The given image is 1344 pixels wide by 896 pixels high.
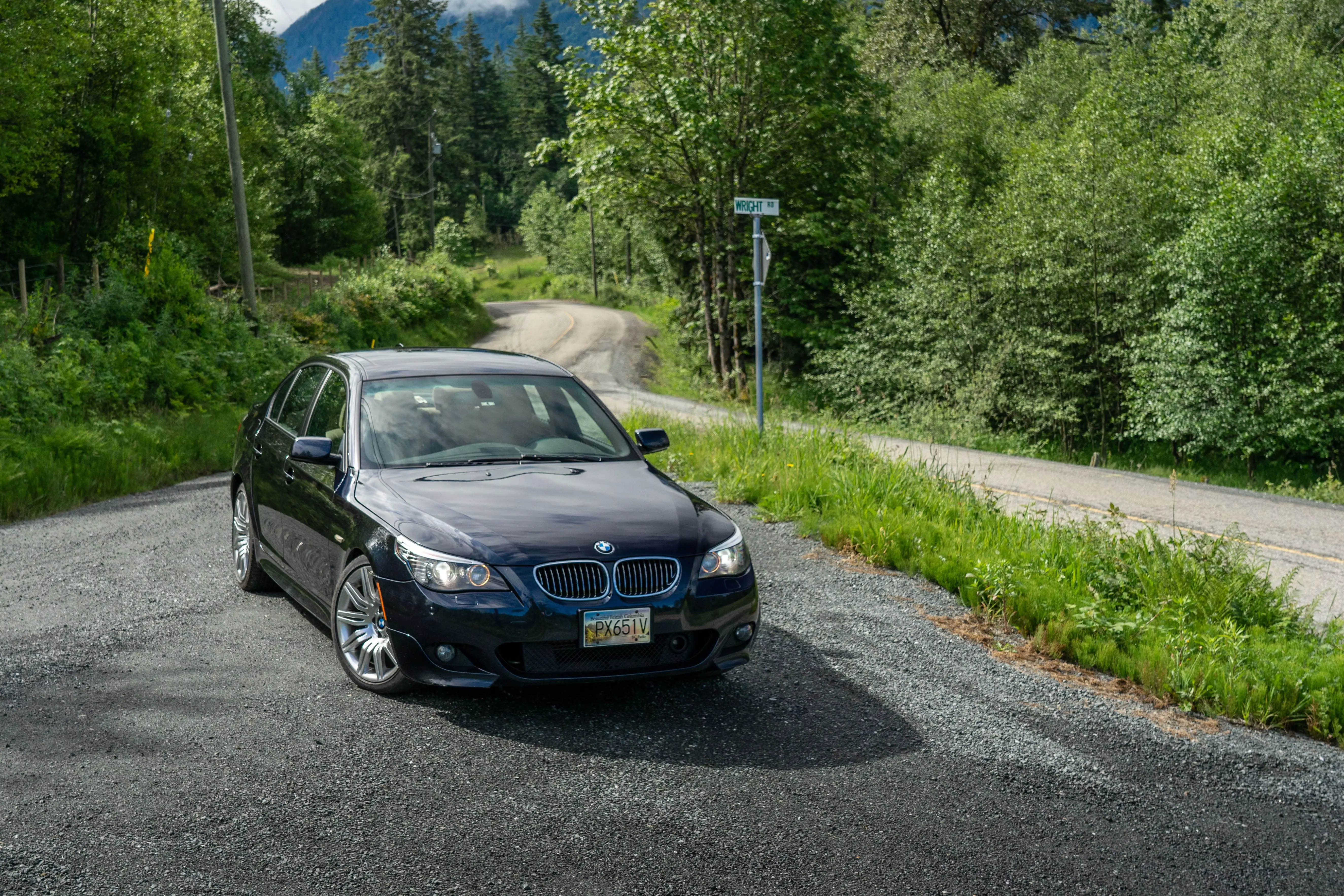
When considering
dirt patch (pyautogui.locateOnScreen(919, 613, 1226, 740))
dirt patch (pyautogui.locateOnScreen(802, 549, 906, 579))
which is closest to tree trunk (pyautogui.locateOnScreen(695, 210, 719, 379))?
dirt patch (pyautogui.locateOnScreen(802, 549, 906, 579))

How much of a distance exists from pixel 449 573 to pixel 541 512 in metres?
0.55

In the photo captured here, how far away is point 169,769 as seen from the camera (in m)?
4.29

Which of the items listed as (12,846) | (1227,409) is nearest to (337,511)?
(12,846)

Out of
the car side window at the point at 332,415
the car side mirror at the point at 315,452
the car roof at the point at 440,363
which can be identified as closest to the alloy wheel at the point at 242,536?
the car side window at the point at 332,415

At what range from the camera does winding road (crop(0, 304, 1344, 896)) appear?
11.8 ft

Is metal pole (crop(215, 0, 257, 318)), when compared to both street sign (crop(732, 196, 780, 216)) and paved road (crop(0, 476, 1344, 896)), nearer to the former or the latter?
street sign (crop(732, 196, 780, 216))

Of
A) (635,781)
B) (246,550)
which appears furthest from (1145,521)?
(635,781)

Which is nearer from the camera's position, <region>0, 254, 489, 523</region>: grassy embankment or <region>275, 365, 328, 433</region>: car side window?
<region>275, 365, 328, 433</region>: car side window

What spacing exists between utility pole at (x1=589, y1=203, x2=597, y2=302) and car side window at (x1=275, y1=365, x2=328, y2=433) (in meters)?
65.8

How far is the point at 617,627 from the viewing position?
187 inches

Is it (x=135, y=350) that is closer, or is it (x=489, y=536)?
(x=489, y=536)

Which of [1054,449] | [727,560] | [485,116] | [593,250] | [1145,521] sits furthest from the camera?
[485,116]

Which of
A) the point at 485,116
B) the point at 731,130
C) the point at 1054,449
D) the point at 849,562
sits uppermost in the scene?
the point at 485,116

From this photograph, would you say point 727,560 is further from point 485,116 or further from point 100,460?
point 485,116
